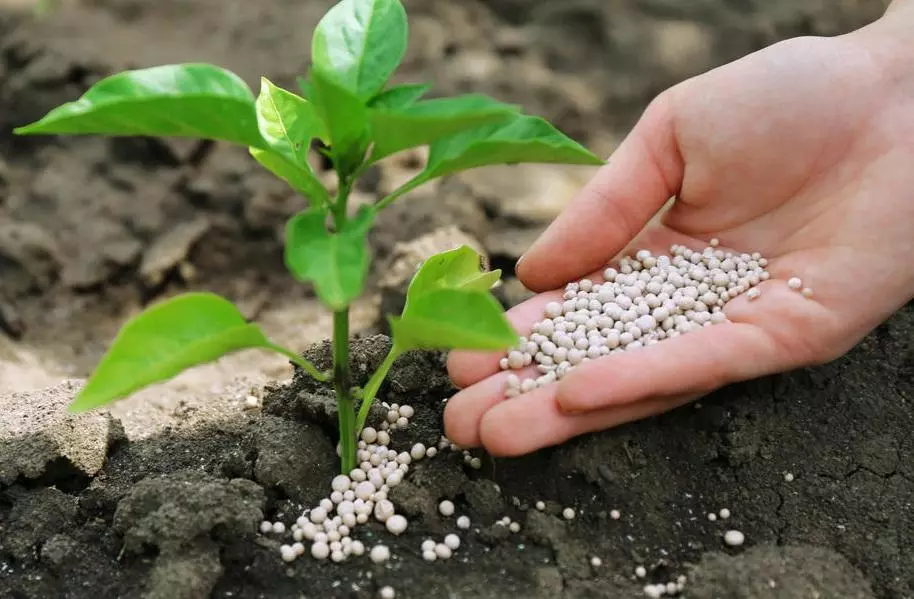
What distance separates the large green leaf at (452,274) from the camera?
4.57 ft

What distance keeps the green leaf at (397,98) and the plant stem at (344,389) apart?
0.94 feet

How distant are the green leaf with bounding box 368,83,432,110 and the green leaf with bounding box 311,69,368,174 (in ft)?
0.26

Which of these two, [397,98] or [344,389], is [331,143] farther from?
[344,389]

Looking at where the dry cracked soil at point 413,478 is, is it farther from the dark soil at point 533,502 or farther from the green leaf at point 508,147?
the green leaf at point 508,147

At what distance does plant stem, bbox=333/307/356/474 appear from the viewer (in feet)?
4.11

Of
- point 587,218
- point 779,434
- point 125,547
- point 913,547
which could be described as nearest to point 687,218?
point 587,218

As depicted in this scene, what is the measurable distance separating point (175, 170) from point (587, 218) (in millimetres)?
1710

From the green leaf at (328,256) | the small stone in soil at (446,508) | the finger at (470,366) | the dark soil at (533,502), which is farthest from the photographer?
the finger at (470,366)

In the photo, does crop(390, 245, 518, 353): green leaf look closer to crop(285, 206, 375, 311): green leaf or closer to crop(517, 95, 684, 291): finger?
crop(285, 206, 375, 311): green leaf

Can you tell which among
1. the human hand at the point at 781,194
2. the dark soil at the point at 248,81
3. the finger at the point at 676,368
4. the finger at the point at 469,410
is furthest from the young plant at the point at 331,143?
the dark soil at the point at 248,81

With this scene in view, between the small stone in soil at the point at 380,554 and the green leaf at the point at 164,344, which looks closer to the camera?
the green leaf at the point at 164,344

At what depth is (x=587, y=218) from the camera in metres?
1.61

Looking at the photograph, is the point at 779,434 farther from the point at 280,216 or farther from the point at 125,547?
the point at 280,216

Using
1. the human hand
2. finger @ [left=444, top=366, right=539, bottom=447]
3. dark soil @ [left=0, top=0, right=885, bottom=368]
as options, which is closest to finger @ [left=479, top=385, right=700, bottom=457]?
finger @ [left=444, top=366, right=539, bottom=447]
